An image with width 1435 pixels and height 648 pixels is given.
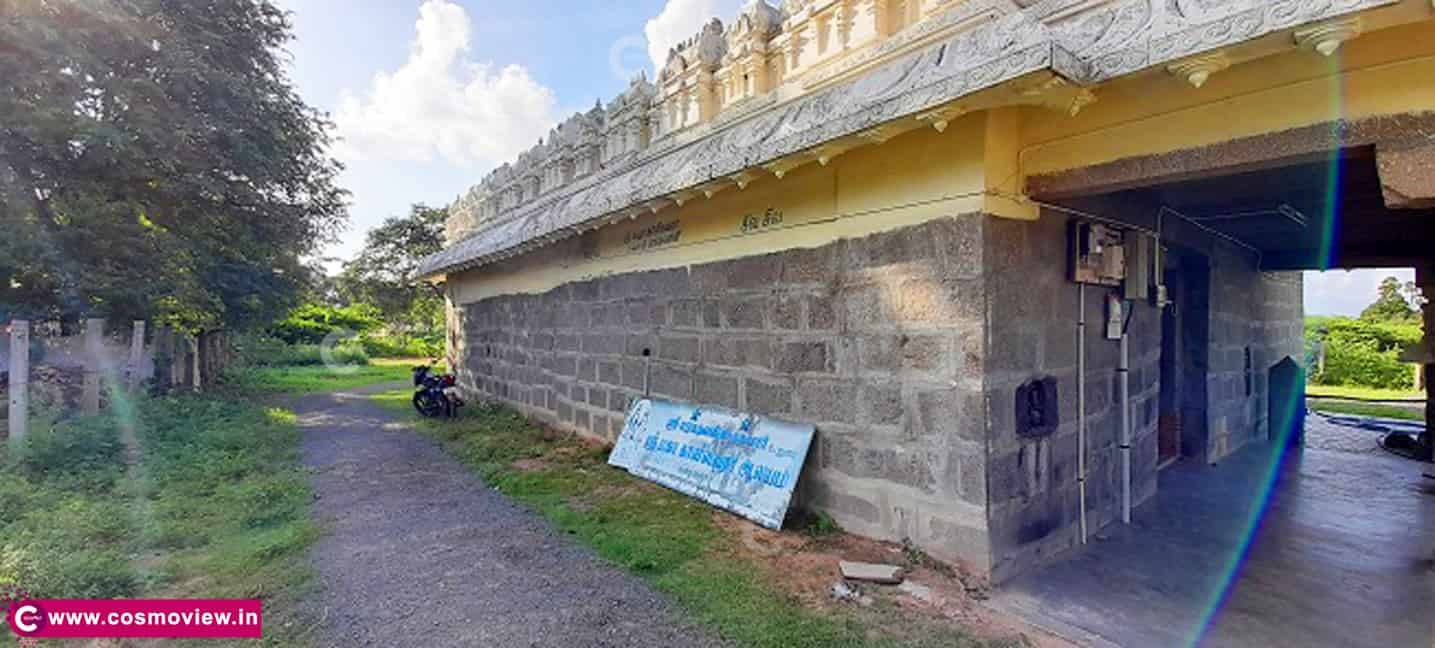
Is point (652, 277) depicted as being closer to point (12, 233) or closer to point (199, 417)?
point (199, 417)

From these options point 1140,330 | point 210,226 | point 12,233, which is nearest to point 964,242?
point 1140,330

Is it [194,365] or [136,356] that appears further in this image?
[194,365]

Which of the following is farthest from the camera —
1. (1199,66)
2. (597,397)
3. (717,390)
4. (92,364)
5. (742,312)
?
(92,364)

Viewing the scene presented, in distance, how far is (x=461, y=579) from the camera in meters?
3.42

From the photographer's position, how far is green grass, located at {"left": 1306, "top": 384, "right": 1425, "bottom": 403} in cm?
1346

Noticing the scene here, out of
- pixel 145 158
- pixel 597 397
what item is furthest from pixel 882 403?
pixel 145 158

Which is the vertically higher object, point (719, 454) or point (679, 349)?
point (679, 349)

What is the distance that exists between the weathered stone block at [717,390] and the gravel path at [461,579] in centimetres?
157

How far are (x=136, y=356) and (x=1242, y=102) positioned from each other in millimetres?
12840

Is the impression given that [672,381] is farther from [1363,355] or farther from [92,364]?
[1363,355]

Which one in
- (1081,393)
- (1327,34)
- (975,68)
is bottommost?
(1081,393)

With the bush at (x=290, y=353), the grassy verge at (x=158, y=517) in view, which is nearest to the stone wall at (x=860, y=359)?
the grassy verge at (x=158, y=517)

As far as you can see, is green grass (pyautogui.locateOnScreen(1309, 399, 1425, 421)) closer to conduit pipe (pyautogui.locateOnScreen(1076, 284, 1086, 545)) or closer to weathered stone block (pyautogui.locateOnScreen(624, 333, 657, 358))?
conduit pipe (pyautogui.locateOnScreen(1076, 284, 1086, 545))

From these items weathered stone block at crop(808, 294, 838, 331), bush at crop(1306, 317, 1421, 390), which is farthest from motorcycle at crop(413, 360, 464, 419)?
bush at crop(1306, 317, 1421, 390)
